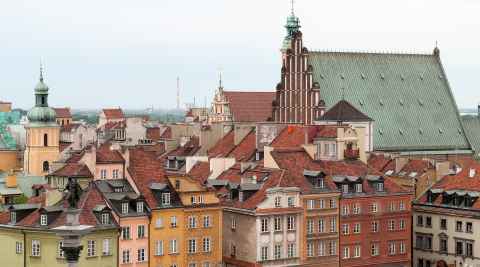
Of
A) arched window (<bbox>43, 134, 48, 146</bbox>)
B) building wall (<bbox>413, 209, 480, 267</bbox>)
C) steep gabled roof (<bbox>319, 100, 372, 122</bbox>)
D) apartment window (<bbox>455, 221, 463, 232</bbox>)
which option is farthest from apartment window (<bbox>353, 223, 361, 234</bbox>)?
arched window (<bbox>43, 134, 48, 146</bbox>)

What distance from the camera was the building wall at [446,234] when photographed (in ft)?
304

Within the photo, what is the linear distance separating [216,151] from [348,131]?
561 inches

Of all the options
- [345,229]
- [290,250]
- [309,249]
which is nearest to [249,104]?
[345,229]

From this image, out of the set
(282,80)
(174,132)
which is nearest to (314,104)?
(282,80)

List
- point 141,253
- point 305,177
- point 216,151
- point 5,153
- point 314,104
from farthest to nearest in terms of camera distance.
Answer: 1. point 5,153
2. point 314,104
3. point 216,151
4. point 305,177
5. point 141,253

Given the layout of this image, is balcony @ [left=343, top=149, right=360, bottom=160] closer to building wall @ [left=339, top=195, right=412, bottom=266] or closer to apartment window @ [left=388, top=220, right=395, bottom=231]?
building wall @ [left=339, top=195, right=412, bottom=266]

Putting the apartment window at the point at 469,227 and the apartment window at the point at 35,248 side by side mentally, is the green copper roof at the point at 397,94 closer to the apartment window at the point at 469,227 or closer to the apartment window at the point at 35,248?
the apartment window at the point at 469,227

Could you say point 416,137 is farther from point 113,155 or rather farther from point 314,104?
point 113,155

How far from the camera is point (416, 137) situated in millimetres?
124062

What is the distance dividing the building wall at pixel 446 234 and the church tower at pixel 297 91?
25356 millimetres

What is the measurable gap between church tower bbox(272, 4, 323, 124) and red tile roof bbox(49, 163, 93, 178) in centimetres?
4309

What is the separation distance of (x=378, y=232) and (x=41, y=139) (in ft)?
171

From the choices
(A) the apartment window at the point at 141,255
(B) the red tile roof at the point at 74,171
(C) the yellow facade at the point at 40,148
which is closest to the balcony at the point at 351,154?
(A) the apartment window at the point at 141,255

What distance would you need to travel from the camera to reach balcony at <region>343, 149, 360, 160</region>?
97.7 m
